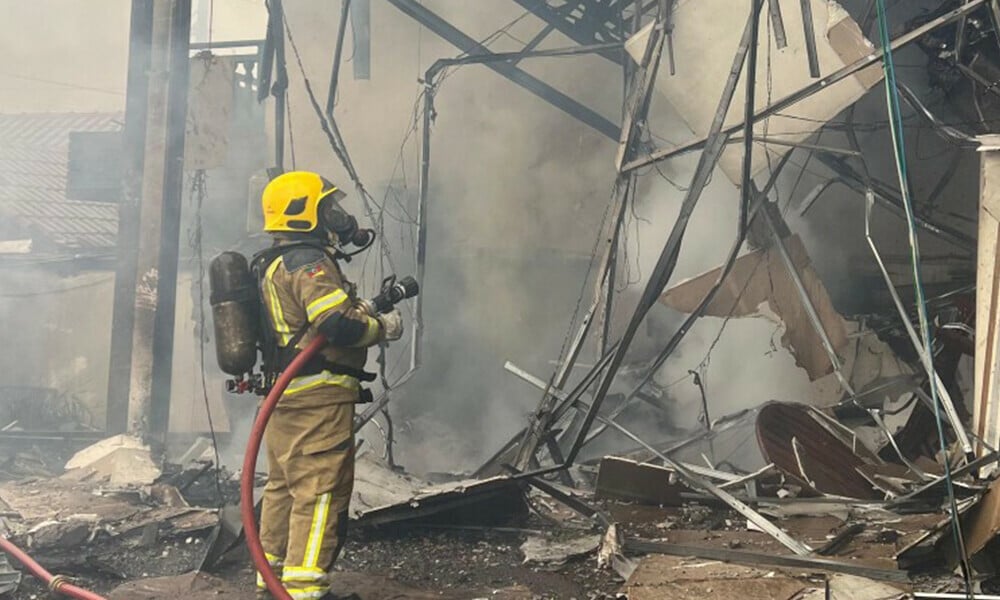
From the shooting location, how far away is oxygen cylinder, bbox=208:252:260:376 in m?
4.58

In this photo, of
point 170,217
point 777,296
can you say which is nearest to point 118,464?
point 170,217

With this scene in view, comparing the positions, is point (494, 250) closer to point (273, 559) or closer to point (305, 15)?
point (305, 15)

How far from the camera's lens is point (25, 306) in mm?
18812

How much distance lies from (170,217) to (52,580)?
17.4ft

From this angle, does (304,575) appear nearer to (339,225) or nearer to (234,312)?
(234,312)

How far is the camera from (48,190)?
2119 centimetres

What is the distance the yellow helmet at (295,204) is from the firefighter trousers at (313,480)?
829 millimetres

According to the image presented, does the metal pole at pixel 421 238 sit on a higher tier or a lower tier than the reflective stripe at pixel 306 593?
higher

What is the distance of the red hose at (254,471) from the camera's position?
413 centimetres

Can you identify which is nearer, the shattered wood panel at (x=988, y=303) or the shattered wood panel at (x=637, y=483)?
the shattered wood panel at (x=988, y=303)

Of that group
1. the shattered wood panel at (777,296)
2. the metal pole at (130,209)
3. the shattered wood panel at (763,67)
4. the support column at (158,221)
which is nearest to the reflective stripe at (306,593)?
the shattered wood panel at (777,296)

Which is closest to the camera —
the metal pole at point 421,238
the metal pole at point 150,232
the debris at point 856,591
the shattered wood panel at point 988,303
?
the debris at point 856,591

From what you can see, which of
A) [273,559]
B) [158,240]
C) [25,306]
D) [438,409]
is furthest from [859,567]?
[25,306]

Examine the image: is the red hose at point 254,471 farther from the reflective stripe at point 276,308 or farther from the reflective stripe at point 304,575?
the reflective stripe at point 276,308
